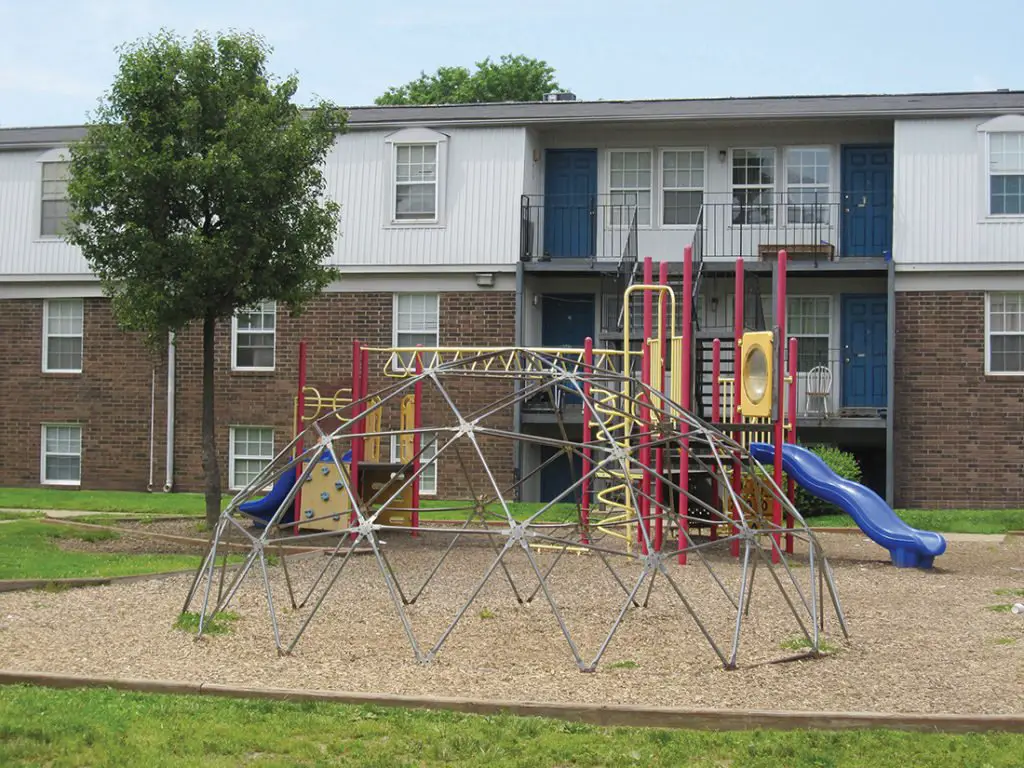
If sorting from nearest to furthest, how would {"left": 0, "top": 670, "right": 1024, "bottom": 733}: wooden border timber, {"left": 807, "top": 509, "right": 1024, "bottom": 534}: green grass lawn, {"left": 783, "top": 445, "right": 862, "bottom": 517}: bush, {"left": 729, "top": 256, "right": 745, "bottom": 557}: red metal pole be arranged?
{"left": 0, "top": 670, "right": 1024, "bottom": 733}: wooden border timber, {"left": 729, "top": 256, "right": 745, "bottom": 557}: red metal pole, {"left": 807, "top": 509, "right": 1024, "bottom": 534}: green grass lawn, {"left": 783, "top": 445, "right": 862, "bottom": 517}: bush

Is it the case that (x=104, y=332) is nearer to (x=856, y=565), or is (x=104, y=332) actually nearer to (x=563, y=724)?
(x=856, y=565)

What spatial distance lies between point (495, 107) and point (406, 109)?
5.72ft

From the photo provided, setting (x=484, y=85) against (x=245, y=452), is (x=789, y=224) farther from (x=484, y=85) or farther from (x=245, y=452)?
(x=484, y=85)

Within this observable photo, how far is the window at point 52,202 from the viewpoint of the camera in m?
28.2

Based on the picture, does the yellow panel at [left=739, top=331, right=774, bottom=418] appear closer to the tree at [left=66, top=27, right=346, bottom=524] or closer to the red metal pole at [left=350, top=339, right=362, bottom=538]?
the red metal pole at [left=350, top=339, right=362, bottom=538]

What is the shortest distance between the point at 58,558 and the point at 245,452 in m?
11.5

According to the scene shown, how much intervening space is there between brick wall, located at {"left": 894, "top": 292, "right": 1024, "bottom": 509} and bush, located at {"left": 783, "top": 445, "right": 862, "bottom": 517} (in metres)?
1.60

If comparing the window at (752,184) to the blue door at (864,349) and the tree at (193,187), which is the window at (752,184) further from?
the tree at (193,187)

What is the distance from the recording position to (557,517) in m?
20.8

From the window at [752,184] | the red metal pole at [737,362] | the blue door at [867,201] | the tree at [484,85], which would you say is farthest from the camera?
the tree at [484,85]

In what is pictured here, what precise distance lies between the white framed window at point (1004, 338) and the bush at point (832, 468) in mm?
3437

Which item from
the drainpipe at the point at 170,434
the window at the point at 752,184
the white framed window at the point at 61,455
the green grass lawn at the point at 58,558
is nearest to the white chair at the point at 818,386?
the window at the point at 752,184

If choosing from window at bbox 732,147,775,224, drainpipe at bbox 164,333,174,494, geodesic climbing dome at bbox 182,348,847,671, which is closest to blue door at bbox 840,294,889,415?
window at bbox 732,147,775,224

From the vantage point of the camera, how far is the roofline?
80.0 ft
